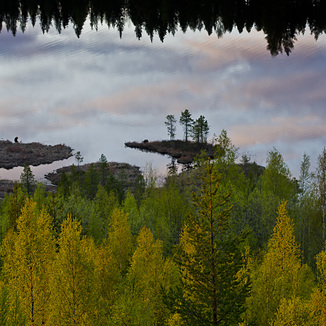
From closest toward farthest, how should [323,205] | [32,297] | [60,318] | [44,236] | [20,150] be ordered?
[60,318] → [32,297] → [44,236] → [323,205] → [20,150]

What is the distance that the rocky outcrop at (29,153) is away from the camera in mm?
155375

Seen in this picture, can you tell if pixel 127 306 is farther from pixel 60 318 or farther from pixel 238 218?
pixel 238 218

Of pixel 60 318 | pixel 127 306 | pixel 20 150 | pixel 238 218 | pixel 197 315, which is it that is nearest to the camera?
pixel 197 315

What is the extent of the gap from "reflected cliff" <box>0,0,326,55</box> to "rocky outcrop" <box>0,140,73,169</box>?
6300 inches

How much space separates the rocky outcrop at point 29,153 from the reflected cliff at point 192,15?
525 feet

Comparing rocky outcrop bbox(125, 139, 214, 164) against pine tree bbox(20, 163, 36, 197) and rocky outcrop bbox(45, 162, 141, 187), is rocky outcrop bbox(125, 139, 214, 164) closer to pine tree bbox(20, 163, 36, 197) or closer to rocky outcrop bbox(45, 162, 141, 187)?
rocky outcrop bbox(45, 162, 141, 187)

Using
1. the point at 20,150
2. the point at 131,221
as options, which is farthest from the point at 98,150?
the point at 131,221

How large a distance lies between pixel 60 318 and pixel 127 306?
4.79 m

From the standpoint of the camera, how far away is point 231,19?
140 inches

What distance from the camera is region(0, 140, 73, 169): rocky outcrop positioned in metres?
155

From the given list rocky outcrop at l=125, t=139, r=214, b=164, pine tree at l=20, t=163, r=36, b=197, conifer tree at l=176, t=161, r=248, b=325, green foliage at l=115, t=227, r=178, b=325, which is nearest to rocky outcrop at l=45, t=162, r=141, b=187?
rocky outcrop at l=125, t=139, r=214, b=164

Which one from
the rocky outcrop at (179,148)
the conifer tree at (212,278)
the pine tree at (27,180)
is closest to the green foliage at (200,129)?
the rocky outcrop at (179,148)

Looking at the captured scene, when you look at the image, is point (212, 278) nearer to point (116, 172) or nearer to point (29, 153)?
point (116, 172)

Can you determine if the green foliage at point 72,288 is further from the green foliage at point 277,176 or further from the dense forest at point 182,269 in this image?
the green foliage at point 277,176
